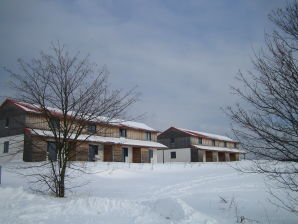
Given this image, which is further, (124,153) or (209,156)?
(209,156)

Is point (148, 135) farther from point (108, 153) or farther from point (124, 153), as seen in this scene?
point (108, 153)

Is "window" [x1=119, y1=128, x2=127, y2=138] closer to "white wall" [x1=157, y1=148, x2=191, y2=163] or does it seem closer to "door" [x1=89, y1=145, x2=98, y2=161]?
"door" [x1=89, y1=145, x2=98, y2=161]

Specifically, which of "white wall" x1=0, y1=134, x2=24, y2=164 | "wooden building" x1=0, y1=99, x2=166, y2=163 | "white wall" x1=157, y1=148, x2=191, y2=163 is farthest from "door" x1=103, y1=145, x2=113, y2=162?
"white wall" x1=157, y1=148, x2=191, y2=163

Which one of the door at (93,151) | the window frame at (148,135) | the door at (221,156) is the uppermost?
the window frame at (148,135)

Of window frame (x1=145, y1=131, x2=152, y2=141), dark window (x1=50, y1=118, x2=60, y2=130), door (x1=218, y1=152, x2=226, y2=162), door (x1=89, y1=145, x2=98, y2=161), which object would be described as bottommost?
door (x1=218, y1=152, x2=226, y2=162)

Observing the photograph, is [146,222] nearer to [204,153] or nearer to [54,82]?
[54,82]

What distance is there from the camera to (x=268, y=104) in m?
6.90

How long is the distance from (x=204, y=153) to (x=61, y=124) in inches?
1590

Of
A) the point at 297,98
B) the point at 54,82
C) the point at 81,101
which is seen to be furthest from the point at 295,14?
the point at 54,82

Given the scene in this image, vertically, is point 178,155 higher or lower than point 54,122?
lower

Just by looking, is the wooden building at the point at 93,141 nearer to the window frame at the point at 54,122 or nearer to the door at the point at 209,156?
the window frame at the point at 54,122

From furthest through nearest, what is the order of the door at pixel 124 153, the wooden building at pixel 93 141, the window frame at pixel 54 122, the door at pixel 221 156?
the door at pixel 221 156, the door at pixel 124 153, the wooden building at pixel 93 141, the window frame at pixel 54 122

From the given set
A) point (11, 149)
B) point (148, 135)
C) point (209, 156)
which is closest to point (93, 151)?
point (11, 149)

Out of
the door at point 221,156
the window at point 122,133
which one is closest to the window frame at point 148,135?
the window at point 122,133
